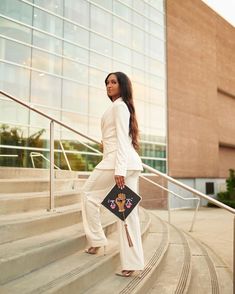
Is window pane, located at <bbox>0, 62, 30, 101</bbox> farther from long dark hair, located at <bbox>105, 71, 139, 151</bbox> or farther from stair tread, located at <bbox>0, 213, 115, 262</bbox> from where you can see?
long dark hair, located at <bbox>105, 71, 139, 151</bbox>

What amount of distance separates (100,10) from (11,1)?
17.0 feet

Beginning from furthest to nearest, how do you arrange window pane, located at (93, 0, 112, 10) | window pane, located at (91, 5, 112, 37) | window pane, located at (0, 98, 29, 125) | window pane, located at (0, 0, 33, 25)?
1. window pane, located at (93, 0, 112, 10)
2. window pane, located at (91, 5, 112, 37)
3. window pane, located at (0, 0, 33, 25)
4. window pane, located at (0, 98, 29, 125)

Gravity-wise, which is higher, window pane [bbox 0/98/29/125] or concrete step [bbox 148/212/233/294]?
window pane [bbox 0/98/29/125]

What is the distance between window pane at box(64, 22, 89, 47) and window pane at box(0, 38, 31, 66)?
242 centimetres

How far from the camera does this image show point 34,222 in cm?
321

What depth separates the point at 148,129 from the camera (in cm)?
1961

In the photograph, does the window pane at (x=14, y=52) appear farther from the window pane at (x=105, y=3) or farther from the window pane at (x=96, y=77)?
the window pane at (x=105, y=3)

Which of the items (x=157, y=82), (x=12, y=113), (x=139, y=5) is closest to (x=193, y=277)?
(x=12, y=113)

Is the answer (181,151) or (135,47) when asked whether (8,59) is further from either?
(181,151)

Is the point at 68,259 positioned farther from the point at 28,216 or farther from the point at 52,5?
the point at 52,5

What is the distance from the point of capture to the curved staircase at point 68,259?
2469 millimetres

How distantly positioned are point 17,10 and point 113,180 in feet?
41.1

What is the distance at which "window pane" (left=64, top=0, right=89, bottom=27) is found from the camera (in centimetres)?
1555

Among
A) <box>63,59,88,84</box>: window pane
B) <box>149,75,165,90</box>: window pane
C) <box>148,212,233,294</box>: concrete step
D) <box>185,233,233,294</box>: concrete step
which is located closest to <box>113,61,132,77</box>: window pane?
<box>149,75,165,90</box>: window pane
